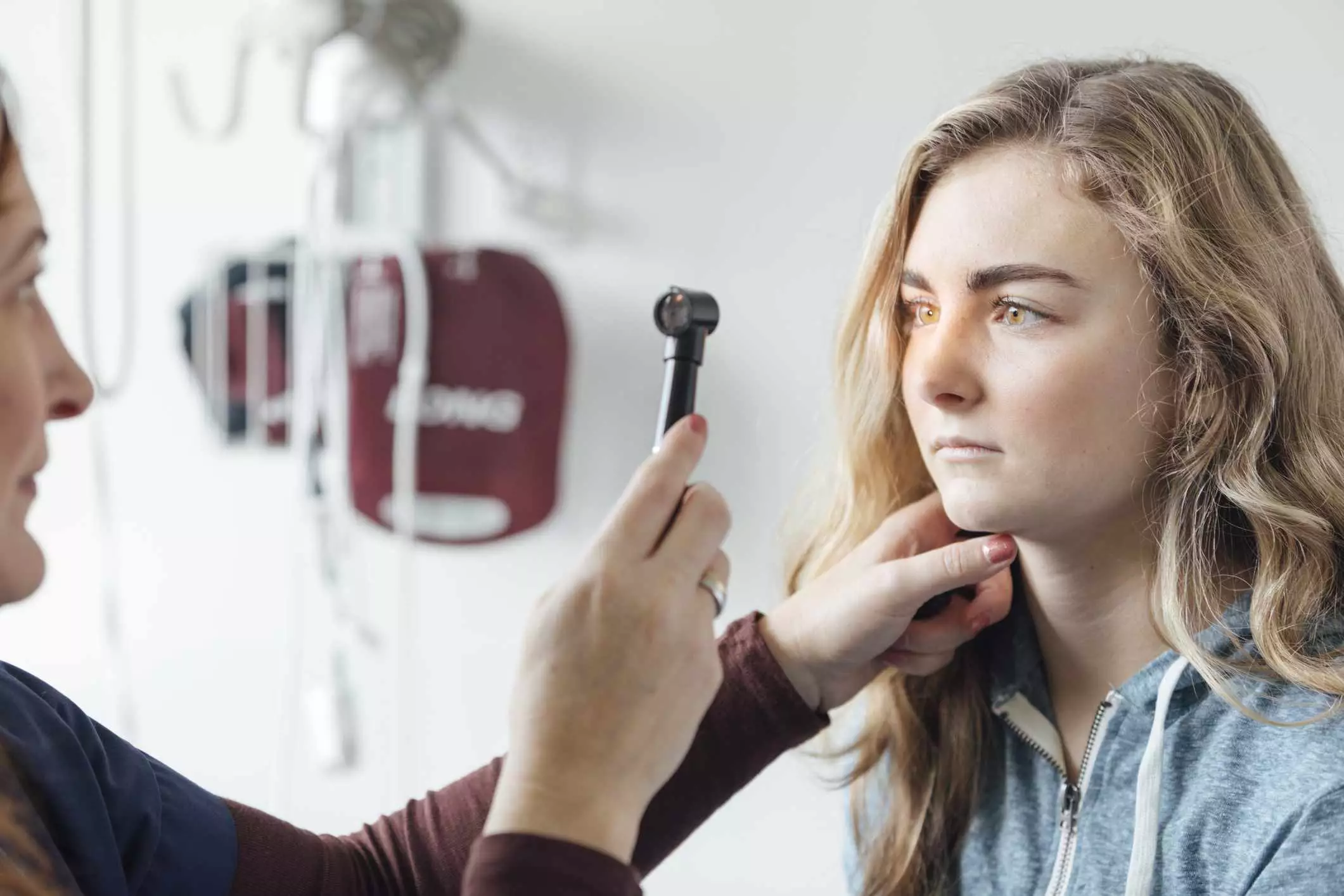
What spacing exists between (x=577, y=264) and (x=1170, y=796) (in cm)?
84

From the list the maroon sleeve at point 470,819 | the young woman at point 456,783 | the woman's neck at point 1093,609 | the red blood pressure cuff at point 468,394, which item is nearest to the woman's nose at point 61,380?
the young woman at point 456,783

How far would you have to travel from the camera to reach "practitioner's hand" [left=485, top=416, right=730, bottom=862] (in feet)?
1.70

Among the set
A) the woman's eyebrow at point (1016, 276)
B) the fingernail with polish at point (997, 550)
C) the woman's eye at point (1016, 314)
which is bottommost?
the fingernail with polish at point (997, 550)

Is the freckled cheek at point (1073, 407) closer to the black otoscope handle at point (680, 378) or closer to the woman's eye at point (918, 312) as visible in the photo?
the woman's eye at point (918, 312)

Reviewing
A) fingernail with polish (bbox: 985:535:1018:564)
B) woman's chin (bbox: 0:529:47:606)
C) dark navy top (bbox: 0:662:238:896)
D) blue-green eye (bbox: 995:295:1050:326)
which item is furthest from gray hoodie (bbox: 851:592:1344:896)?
woman's chin (bbox: 0:529:47:606)

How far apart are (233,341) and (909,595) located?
94 centimetres

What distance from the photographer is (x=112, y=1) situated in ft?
4.86

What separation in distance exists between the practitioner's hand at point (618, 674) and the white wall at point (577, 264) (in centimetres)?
67

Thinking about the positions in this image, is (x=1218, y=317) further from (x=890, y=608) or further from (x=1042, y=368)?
(x=890, y=608)

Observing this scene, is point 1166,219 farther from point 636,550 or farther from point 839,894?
point 839,894

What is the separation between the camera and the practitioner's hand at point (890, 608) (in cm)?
80

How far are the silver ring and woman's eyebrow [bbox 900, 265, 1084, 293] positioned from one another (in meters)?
0.31

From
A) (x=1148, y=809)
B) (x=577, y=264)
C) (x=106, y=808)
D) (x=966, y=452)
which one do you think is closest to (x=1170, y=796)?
(x=1148, y=809)

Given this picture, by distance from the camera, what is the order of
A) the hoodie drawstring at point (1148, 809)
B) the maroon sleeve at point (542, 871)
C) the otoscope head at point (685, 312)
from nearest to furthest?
the maroon sleeve at point (542, 871), the otoscope head at point (685, 312), the hoodie drawstring at point (1148, 809)
